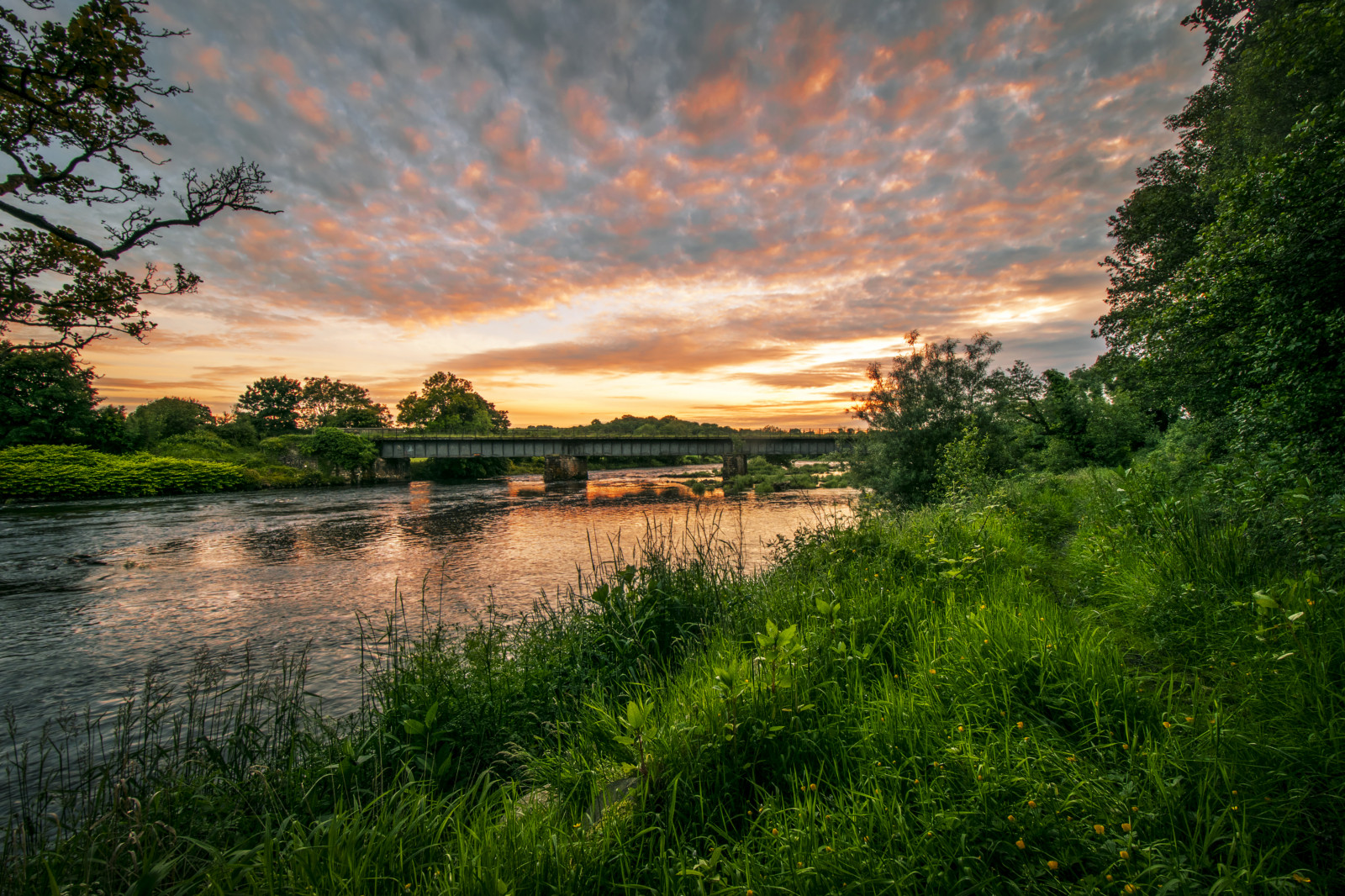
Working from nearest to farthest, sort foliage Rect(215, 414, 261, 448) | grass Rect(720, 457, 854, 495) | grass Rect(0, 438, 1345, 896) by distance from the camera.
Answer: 1. grass Rect(0, 438, 1345, 896)
2. grass Rect(720, 457, 854, 495)
3. foliage Rect(215, 414, 261, 448)

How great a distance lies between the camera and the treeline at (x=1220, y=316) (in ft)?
18.8

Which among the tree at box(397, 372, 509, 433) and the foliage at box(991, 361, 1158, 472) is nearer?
the foliage at box(991, 361, 1158, 472)

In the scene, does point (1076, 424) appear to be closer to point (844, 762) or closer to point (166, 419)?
point (844, 762)

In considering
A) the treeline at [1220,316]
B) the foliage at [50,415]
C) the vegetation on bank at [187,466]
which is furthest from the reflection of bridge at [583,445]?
the treeline at [1220,316]

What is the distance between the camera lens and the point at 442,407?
96938 mm

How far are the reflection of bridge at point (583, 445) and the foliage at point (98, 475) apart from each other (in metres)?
14.9

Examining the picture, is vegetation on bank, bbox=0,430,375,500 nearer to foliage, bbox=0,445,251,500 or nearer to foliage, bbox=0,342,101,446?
foliage, bbox=0,445,251,500

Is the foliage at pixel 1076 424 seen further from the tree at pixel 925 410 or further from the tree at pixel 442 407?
the tree at pixel 442 407

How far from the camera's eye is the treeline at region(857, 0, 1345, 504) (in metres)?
5.73

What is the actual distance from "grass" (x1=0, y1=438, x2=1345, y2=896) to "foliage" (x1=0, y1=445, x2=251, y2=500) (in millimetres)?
40810

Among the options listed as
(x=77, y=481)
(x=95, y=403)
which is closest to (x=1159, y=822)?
(x=77, y=481)

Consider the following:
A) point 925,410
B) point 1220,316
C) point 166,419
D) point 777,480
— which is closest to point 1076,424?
point 925,410

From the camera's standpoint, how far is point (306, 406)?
4235 inches

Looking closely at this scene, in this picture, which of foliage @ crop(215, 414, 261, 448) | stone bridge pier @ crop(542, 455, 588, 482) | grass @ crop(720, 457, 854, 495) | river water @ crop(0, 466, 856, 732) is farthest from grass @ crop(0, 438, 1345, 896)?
foliage @ crop(215, 414, 261, 448)
